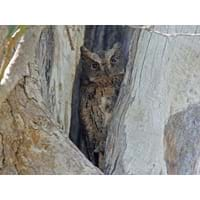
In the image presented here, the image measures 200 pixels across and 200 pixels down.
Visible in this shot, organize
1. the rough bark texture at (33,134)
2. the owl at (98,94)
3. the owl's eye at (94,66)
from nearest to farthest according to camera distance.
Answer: the rough bark texture at (33,134), the owl at (98,94), the owl's eye at (94,66)

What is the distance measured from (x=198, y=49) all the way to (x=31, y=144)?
18.7 inches

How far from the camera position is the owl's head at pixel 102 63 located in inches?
66.4

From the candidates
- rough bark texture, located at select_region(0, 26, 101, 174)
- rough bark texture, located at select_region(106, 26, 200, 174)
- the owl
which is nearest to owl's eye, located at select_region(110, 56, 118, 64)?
the owl

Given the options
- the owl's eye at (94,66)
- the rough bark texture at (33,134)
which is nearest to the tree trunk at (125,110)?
the rough bark texture at (33,134)

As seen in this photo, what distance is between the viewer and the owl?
1609mm

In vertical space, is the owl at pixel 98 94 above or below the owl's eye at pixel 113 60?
below

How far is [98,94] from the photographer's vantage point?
68.1 inches

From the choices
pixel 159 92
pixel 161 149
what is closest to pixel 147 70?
pixel 159 92

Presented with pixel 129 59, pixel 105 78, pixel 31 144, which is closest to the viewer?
pixel 31 144

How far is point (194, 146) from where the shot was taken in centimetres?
152

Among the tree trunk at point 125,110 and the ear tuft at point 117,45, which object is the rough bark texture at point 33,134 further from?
the ear tuft at point 117,45

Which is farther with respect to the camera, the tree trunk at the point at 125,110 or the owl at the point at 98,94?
the owl at the point at 98,94

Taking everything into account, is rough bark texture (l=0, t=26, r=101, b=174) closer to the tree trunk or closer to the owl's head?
the tree trunk
